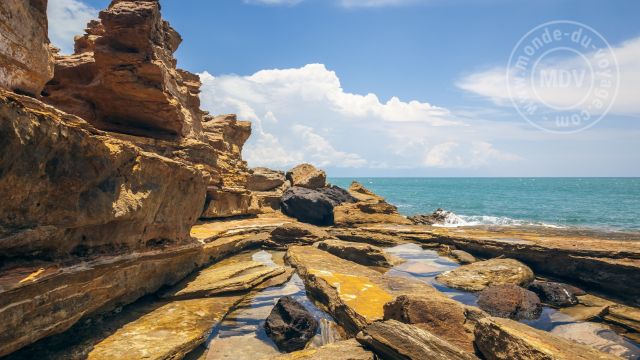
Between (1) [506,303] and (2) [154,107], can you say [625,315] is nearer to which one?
(1) [506,303]

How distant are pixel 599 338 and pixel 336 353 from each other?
25.4 ft

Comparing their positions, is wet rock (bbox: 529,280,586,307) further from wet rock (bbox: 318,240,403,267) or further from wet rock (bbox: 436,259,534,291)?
wet rock (bbox: 318,240,403,267)

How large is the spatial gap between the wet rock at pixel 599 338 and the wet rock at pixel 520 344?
1.98m

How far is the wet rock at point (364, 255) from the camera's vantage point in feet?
54.7

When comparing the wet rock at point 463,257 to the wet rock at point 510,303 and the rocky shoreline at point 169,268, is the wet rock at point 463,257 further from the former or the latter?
the wet rock at point 510,303

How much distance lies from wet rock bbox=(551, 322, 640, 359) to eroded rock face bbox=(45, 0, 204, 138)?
15.3m

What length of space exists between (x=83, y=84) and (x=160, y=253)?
26.7 feet

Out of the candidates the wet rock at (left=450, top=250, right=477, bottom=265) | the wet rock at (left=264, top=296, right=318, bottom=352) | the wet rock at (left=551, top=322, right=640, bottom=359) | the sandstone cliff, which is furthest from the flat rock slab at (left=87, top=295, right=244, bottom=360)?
the wet rock at (left=450, top=250, right=477, bottom=265)

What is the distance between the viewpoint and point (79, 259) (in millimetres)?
7805

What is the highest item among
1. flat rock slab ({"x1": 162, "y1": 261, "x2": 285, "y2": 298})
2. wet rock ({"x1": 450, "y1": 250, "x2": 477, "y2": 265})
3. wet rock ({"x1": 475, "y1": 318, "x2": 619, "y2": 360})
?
wet rock ({"x1": 475, "y1": 318, "x2": 619, "y2": 360})

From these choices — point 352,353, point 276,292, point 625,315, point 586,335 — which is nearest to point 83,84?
point 276,292

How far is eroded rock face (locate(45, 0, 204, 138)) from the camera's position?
11828 mm

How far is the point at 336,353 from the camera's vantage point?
23.8 ft

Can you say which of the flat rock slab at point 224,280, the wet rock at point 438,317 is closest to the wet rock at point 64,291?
the flat rock slab at point 224,280
